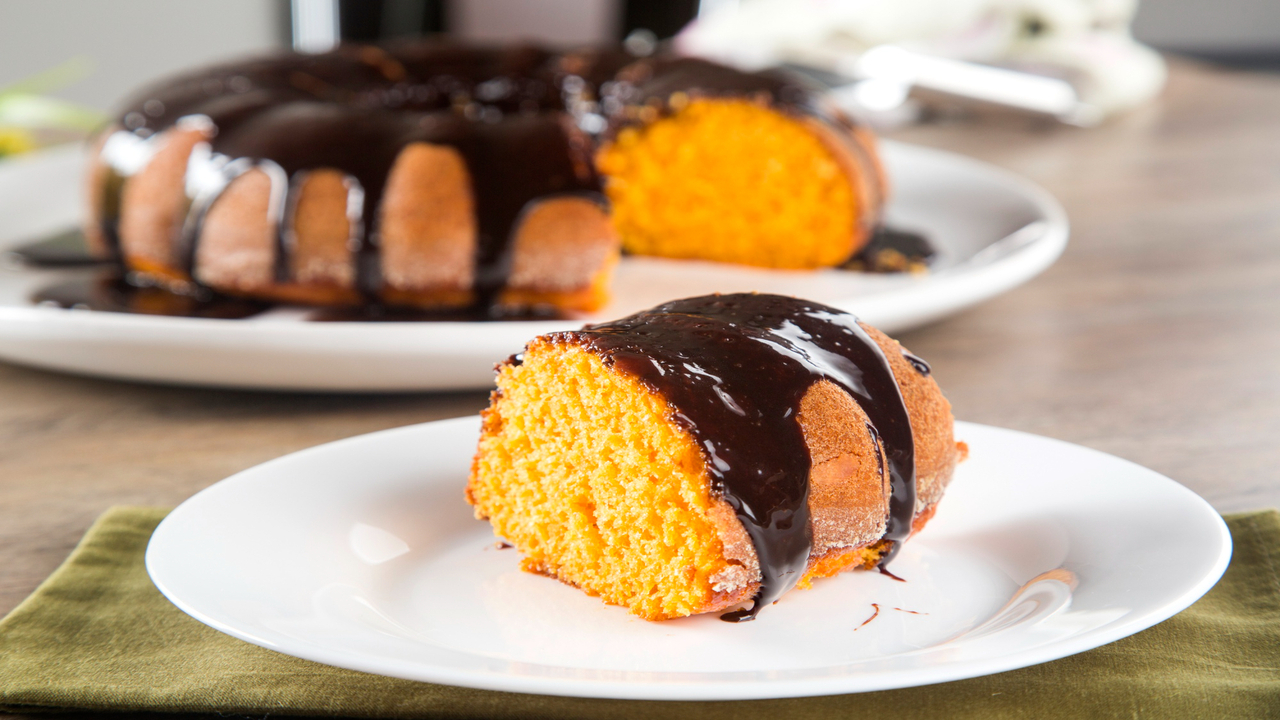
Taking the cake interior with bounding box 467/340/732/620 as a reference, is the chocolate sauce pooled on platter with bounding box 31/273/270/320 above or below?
below

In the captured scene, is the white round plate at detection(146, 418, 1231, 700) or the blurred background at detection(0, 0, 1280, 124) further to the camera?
the blurred background at detection(0, 0, 1280, 124)

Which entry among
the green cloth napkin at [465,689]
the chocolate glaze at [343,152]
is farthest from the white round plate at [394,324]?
the green cloth napkin at [465,689]

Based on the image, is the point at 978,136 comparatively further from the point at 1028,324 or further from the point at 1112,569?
the point at 1112,569

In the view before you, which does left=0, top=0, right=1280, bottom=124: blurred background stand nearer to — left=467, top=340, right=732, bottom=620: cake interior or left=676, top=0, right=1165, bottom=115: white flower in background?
left=676, top=0, right=1165, bottom=115: white flower in background

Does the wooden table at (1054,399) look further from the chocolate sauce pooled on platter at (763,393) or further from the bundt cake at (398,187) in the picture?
the chocolate sauce pooled on platter at (763,393)

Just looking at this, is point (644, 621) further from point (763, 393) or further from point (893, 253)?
point (893, 253)

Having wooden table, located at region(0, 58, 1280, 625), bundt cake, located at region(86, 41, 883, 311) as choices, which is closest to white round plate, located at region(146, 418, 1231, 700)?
wooden table, located at region(0, 58, 1280, 625)
